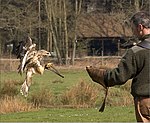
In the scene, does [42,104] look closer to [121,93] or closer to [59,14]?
[121,93]

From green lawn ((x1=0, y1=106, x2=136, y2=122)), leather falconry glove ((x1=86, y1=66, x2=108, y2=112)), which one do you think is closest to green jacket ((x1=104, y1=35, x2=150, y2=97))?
leather falconry glove ((x1=86, y1=66, x2=108, y2=112))

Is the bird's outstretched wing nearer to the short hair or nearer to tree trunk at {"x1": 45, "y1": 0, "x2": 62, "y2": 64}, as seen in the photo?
the short hair

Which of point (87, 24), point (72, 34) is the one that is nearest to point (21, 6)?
point (72, 34)

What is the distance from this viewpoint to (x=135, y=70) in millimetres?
5828

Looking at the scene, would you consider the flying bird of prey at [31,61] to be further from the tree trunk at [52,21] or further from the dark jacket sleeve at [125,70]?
the tree trunk at [52,21]

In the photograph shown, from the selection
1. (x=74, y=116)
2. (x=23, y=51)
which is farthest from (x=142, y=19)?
(x=74, y=116)

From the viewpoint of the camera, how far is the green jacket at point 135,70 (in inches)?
228

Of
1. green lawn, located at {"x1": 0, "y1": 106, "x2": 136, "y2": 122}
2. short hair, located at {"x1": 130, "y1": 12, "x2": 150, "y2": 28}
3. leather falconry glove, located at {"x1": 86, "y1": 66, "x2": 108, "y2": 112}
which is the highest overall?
short hair, located at {"x1": 130, "y1": 12, "x2": 150, "y2": 28}

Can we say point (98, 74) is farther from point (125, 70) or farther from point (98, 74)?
point (125, 70)

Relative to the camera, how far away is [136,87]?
234 inches

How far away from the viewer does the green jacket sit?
19.0 ft

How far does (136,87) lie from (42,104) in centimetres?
1260

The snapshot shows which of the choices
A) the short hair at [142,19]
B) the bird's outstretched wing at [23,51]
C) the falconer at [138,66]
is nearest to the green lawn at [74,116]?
the bird's outstretched wing at [23,51]

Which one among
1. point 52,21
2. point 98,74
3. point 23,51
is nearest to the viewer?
point 98,74
